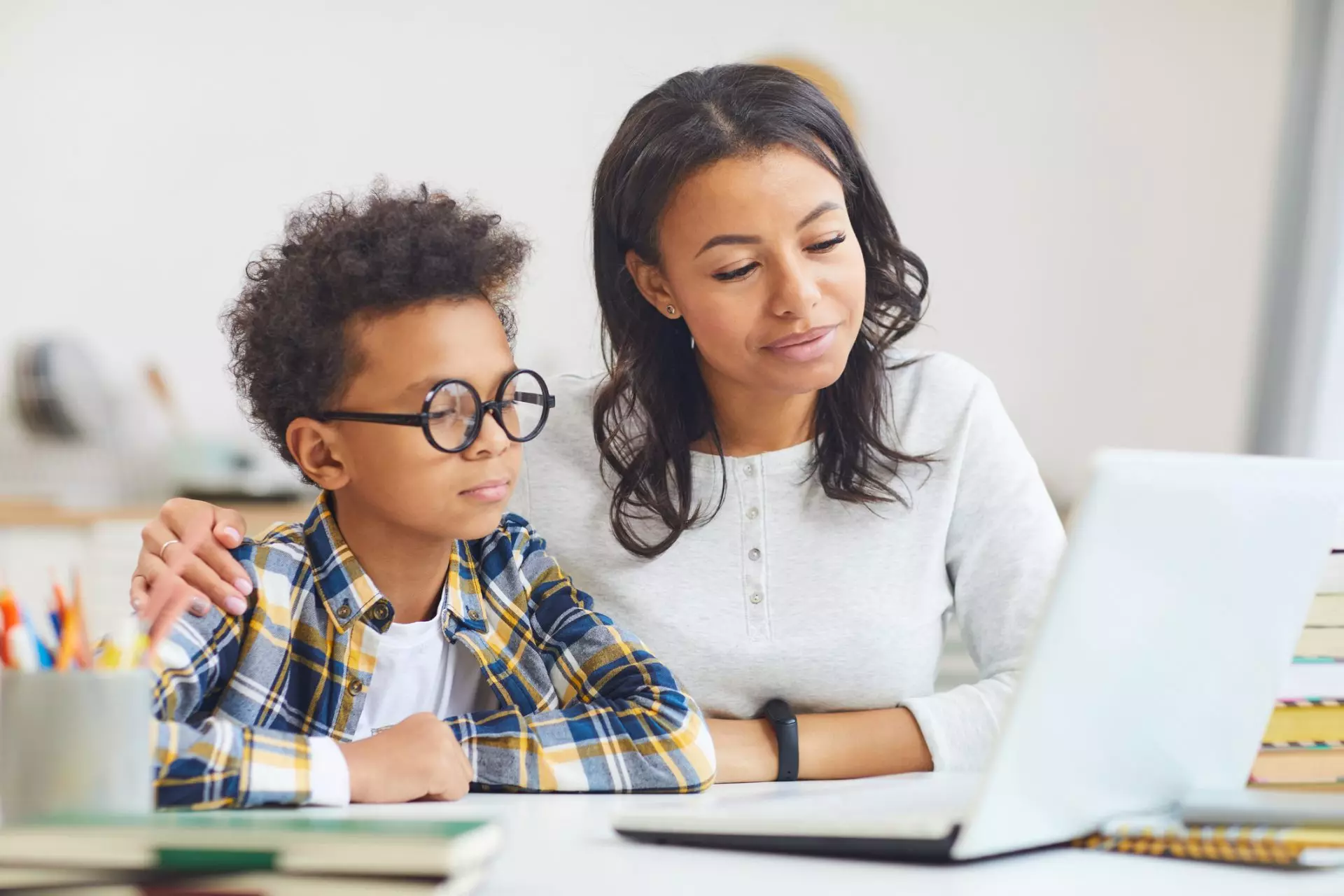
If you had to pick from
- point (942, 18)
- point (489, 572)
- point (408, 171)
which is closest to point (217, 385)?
point (408, 171)

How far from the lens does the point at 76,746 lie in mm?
729

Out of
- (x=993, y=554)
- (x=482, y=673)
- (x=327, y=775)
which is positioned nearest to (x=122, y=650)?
(x=327, y=775)

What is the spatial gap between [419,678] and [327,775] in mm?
277

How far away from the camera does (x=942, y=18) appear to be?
142 inches

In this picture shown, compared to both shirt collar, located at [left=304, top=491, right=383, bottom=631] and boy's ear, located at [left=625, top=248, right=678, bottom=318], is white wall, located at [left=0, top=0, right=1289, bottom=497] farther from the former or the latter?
shirt collar, located at [left=304, top=491, right=383, bottom=631]

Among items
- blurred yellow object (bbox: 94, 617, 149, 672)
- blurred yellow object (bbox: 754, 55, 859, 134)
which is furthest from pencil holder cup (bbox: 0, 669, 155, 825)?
blurred yellow object (bbox: 754, 55, 859, 134)

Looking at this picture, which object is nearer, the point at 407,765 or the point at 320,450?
the point at 407,765

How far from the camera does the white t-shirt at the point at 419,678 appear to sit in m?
1.15

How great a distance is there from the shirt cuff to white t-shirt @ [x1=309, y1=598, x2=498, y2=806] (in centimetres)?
20

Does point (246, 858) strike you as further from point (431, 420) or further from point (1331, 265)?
point (1331, 265)

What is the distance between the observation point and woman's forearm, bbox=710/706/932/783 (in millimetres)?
1175

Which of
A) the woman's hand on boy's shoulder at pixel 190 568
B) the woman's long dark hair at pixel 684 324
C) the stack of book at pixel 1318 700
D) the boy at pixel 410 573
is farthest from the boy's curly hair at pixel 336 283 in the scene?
the stack of book at pixel 1318 700

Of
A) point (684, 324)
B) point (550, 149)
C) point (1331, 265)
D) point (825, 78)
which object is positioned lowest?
point (684, 324)

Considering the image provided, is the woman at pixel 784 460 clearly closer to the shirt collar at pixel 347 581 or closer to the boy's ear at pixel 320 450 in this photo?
the shirt collar at pixel 347 581
